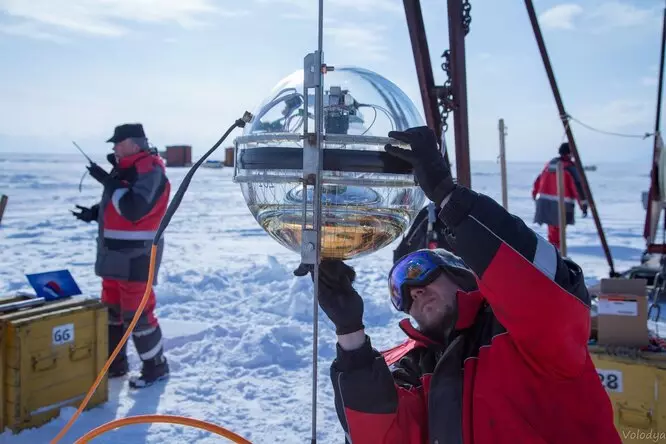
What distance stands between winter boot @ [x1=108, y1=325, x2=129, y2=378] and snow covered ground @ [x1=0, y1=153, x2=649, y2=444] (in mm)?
159

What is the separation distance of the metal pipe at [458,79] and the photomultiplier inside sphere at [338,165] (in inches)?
75.0

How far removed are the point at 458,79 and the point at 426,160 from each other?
208 centimetres

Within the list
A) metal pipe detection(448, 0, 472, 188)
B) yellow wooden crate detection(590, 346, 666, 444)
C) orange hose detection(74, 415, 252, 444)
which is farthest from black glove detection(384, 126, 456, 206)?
yellow wooden crate detection(590, 346, 666, 444)

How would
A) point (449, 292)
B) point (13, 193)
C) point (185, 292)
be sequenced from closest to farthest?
point (449, 292)
point (185, 292)
point (13, 193)

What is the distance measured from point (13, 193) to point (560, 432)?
23.1 m

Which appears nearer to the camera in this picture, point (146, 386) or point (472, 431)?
point (472, 431)

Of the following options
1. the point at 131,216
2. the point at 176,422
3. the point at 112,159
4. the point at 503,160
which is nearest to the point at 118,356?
the point at 131,216

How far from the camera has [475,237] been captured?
1360mm

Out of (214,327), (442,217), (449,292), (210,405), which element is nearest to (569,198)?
(214,327)

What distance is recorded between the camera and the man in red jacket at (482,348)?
136 cm

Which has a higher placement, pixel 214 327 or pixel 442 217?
pixel 442 217

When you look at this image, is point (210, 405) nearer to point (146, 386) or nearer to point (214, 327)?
point (146, 386)

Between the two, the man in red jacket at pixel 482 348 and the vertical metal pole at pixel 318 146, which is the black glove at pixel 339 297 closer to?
the man in red jacket at pixel 482 348

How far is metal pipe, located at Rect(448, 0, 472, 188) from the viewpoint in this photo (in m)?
3.16
